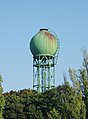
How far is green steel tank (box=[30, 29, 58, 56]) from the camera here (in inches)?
2507

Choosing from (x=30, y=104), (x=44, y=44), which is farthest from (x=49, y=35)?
(x=30, y=104)

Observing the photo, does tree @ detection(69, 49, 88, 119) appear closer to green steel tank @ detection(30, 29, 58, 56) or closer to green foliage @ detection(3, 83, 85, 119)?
green foliage @ detection(3, 83, 85, 119)

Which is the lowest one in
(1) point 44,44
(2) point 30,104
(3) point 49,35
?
(2) point 30,104

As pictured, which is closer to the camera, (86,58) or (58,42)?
(86,58)

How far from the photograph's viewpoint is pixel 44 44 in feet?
209

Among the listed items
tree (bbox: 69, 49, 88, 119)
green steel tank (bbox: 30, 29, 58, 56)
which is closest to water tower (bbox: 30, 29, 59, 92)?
green steel tank (bbox: 30, 29, 58, 56)

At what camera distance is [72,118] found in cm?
3169

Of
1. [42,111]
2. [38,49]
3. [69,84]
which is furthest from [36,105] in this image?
[69,84]

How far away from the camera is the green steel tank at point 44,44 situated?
6369cm

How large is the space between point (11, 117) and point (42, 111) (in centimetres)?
372

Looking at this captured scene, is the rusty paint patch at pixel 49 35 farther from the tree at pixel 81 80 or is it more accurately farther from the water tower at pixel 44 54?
the tree at pixel 81 80

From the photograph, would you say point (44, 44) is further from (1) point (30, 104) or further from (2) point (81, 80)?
(2) point (81, 80)

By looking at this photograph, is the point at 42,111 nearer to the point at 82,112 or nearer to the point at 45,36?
the point at 45,36

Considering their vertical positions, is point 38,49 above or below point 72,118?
above
